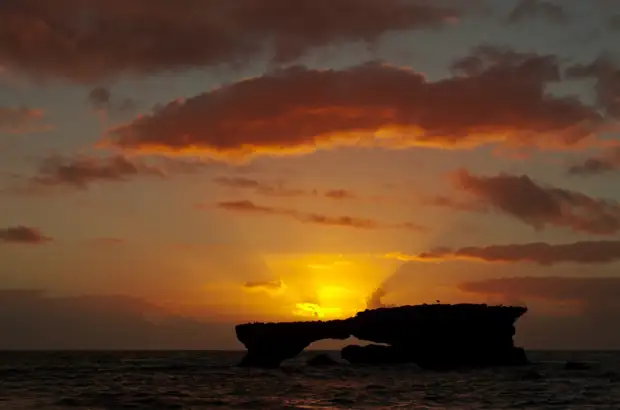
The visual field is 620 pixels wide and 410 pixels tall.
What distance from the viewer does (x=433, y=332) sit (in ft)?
264

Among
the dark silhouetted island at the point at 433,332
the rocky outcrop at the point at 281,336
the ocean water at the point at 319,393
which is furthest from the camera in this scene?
the rocky outcrop at the point at 281,336

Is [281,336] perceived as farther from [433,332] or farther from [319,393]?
[319,393]

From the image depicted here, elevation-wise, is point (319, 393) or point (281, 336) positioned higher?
point (281, 336)

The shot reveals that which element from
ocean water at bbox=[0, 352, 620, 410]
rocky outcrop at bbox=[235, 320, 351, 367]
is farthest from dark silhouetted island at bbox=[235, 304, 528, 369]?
ocean water at bbox=[0, 352, 620, 410]

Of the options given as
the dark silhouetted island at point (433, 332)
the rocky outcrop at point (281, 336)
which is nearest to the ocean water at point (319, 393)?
the dark silhouetted island at point (433, 332)

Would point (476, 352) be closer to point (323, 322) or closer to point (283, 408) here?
point (323, 322)

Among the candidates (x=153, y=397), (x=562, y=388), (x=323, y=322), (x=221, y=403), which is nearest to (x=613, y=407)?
(x=562, y=388)

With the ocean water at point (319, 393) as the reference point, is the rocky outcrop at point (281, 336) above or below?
above

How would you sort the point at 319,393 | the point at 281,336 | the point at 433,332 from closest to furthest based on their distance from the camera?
the point at 319,393 < the point at 433,332 < the point at 281,336

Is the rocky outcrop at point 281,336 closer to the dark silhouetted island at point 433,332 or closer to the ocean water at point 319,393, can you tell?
the dark silhouetted island at point 433,332

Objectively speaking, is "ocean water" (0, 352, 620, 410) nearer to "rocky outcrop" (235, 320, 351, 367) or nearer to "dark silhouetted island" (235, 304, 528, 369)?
"dark silhouetted island" (235, 304, 528, 369)

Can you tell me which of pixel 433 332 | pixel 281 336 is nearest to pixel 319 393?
pixel 433 332

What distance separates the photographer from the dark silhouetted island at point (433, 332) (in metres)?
80.1

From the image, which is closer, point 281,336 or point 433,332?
point 433,332
